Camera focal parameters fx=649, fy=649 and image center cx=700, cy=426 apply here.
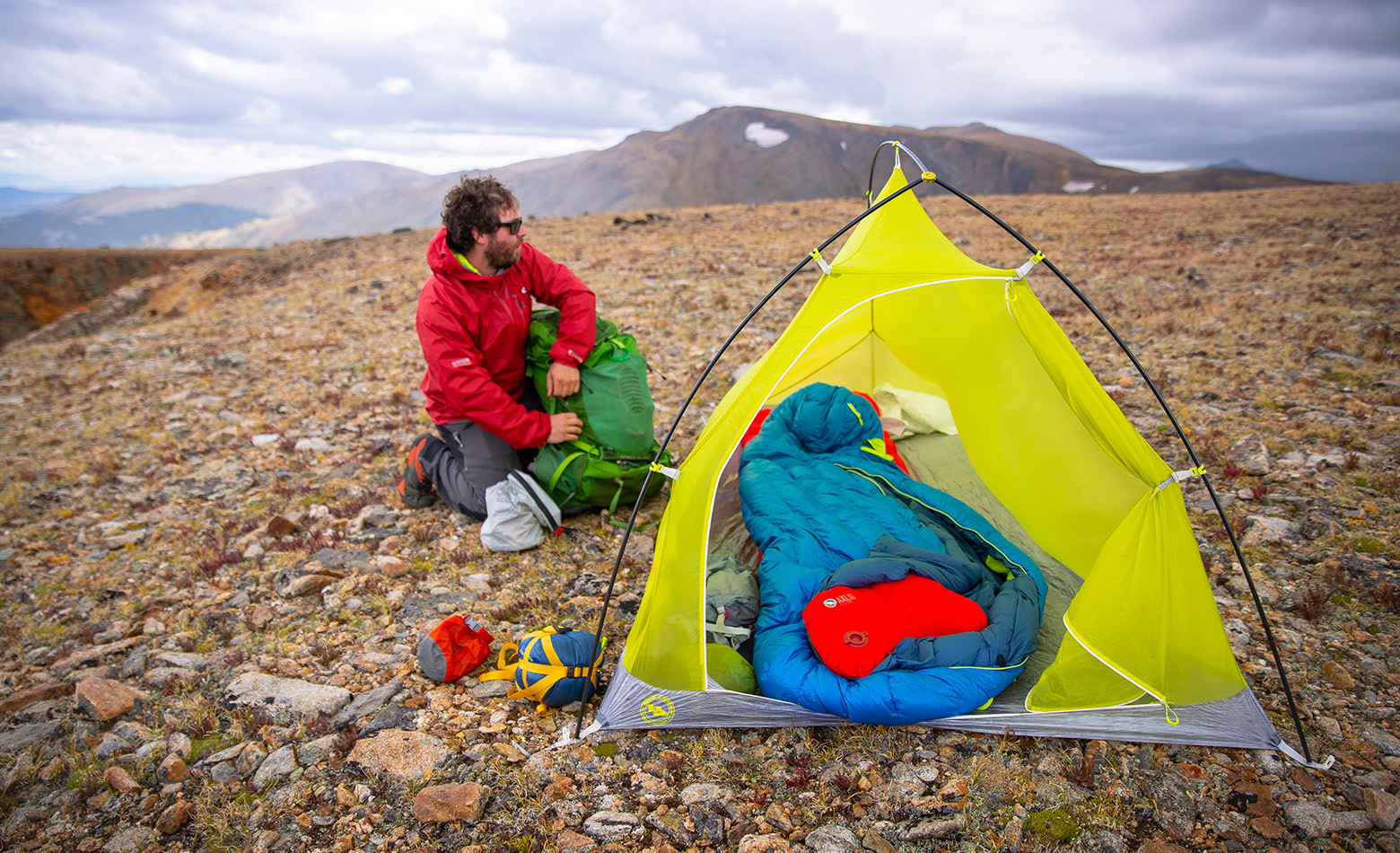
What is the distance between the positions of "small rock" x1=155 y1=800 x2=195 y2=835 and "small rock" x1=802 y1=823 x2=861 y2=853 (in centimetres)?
255

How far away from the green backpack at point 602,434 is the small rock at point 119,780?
2.51m

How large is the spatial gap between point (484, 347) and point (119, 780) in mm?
2909

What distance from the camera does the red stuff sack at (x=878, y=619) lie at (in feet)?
9.84

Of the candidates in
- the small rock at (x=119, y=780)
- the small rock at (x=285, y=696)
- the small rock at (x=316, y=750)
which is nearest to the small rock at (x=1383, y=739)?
the small rock at (x=316, y=750)

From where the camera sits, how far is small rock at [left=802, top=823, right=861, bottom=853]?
250cm

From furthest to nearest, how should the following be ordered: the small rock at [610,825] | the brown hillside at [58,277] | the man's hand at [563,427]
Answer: the brown hillside at [58,277], the man's hand at [563,427], the small rock at [610,825]

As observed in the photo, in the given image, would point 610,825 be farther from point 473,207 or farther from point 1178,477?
point 473,207

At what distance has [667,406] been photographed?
21.9 ft

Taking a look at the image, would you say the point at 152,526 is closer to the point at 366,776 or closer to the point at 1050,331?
the point at 366,776

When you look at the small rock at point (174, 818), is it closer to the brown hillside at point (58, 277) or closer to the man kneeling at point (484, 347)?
the man kneeling at point (484, 347)

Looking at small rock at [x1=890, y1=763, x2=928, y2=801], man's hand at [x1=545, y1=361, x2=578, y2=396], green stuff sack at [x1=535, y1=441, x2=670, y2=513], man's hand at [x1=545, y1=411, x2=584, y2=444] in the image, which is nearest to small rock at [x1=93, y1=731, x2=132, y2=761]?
green stuff sack at [x1=535, y1=441, x2=670, y2=513]

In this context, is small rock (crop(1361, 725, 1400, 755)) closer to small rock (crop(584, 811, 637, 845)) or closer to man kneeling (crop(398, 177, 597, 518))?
small rock (crop(584, 811, 637, 845))

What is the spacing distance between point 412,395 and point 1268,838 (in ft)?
25.0

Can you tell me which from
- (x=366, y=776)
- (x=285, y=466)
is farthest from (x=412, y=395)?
(x=366, y=776)
